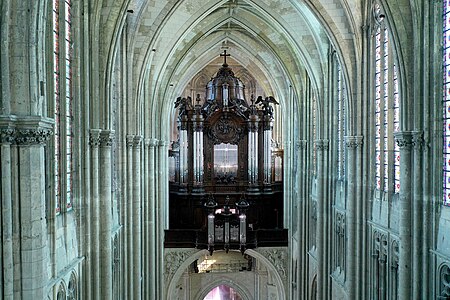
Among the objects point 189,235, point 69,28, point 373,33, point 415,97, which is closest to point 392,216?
point 415,97

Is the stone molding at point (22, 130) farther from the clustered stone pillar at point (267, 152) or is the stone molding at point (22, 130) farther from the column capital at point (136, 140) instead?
the clustered stone pillar at point (267, 152)

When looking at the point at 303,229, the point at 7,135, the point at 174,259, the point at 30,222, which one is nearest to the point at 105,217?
the point at 30,222

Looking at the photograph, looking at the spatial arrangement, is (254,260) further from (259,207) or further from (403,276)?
(403,276)

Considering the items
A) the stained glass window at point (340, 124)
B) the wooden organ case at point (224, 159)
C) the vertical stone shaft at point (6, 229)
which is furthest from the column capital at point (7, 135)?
the wooden organ case at point (224, 159)

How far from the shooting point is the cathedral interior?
8.73 m

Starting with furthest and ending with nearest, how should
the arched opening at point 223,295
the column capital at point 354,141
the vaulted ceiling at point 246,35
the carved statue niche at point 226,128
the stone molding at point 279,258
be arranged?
1. the arched opening at point 223,295
2. the carved statue niche at point 226,128
3. the stone molding at point 279,258
4. the vaulted ceiling at point 246,35
5. the column capital at point 354,141

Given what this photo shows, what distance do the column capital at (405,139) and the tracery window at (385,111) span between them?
2406 millimetres

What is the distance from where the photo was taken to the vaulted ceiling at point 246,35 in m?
20.0

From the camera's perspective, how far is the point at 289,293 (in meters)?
33.0

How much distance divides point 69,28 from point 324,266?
1694cm

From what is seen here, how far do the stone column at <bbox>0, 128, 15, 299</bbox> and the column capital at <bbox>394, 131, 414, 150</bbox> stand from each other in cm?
1040

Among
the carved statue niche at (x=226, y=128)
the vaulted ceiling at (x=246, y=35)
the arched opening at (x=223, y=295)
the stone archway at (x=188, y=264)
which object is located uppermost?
the vaulted ceiling at (x=246, y=35)

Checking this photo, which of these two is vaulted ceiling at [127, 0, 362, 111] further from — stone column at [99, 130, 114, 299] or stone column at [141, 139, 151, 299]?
stone column at [99, 130, 114, 299]

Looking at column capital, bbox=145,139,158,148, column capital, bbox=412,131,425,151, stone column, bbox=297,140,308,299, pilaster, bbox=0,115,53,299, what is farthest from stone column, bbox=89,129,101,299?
stone column, bbox=297,140,308,299
